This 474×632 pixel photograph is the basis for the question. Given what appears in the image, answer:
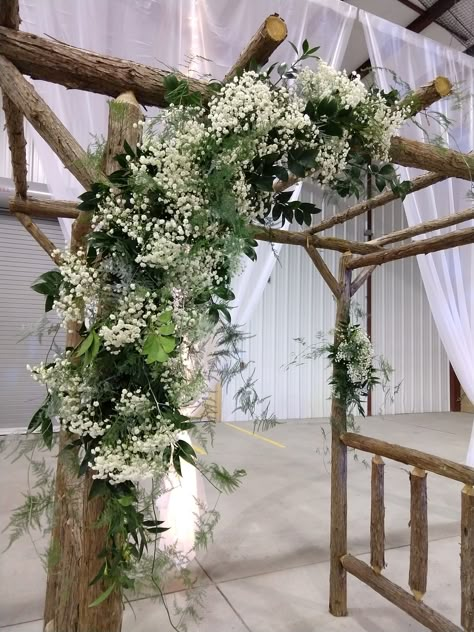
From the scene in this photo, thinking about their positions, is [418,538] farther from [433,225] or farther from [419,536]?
[433,225]

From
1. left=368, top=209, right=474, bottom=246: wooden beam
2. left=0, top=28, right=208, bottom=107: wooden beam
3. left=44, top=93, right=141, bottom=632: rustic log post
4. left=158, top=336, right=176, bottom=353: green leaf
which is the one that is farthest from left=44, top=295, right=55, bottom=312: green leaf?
left=368, top=209, right=474, bottom=246: wooden beam

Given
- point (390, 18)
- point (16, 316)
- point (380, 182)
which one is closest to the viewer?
point (380, 182)

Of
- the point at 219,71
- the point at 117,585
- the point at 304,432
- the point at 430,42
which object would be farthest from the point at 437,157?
the point at 304,432

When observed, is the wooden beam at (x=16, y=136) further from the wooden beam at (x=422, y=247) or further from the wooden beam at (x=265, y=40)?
the wooden beam at (x=422, y=247)

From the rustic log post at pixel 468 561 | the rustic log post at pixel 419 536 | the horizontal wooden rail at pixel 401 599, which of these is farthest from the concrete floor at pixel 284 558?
the rustic log post at pixel 468 561

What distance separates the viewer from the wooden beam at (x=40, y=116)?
1.11 m

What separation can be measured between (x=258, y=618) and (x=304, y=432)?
4317mm

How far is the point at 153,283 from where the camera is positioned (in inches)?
36.0

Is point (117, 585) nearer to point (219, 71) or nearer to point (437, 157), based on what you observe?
point (437, 157)

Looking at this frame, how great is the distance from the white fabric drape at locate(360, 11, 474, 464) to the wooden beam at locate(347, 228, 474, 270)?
914 mm

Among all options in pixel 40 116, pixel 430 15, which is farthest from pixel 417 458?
pixel 430 15

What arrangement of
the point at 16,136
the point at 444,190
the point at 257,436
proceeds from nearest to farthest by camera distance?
the point at 16,136
the point at 444,190
the point at 257,436

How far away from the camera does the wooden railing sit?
5.08 feet

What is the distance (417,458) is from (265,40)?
1546 millimetres
